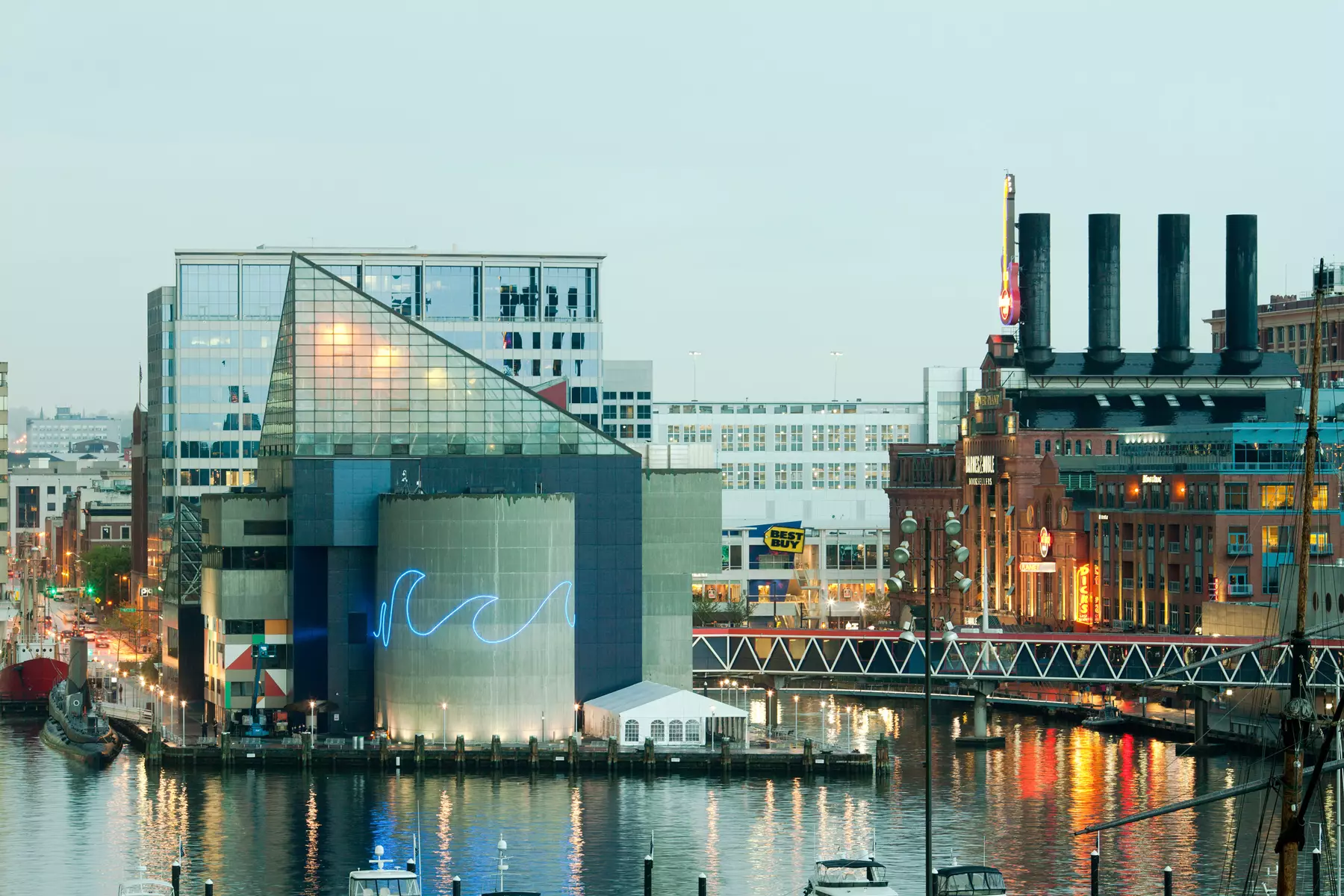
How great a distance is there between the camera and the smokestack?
509 feet

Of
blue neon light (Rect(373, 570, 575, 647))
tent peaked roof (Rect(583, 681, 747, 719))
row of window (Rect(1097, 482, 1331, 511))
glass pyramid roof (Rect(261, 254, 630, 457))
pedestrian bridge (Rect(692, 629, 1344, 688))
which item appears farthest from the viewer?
row of window (Rect(1097, 482, 1331, 511))

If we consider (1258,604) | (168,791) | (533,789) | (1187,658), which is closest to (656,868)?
(533,789)

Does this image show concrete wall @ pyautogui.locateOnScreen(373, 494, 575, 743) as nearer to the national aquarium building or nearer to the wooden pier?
the national aquarium building

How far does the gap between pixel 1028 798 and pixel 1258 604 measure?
47594mm

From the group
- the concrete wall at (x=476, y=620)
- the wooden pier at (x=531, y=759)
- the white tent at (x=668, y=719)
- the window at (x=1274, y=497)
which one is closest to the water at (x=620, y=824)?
the wooden pier at (x=531, y=759)

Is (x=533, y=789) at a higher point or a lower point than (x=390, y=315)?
lower

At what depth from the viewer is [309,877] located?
10225 cm

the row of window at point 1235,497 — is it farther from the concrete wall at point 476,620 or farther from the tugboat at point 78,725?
the tugboat at point 78,725

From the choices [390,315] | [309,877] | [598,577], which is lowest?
[309,877]

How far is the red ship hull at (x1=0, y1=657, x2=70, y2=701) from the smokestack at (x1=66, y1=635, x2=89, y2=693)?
24547 mm

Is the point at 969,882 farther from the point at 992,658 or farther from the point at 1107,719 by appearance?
the point at 1107,719

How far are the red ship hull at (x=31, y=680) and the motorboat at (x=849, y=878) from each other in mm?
104255

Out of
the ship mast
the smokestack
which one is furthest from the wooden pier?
the ship mast

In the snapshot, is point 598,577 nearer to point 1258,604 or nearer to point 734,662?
point 734,662
